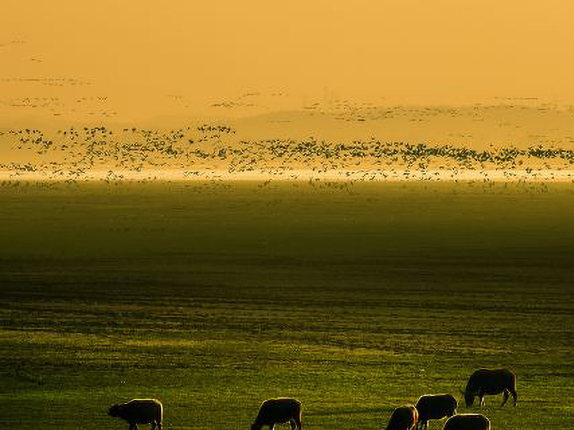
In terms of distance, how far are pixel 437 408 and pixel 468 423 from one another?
232 cm

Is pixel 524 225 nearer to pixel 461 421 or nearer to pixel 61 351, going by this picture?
pixel 61 351

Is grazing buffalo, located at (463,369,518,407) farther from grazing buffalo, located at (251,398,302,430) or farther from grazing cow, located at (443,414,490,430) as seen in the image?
grazing cow, located at (443,414,490,430)

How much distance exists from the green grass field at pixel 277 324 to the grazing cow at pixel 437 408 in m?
1.61

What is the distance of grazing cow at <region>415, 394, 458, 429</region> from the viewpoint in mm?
26953

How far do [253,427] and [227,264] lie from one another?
152 ft

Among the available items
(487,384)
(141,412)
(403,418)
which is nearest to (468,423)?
(403,418)

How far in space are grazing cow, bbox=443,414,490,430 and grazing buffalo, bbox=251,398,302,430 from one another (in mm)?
3442

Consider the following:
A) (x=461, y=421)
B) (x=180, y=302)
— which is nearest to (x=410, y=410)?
(x=461, y=421)

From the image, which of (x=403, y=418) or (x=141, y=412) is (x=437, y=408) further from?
(x=141, y=412)

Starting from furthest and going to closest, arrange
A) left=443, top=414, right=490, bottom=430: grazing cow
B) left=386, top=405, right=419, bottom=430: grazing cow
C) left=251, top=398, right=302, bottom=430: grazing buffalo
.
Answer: left=251, top=398, right=302, bottom=430: grazing buffalo < left=386, top=405, right=419, bottom=430: grazing cow < left=443, top=414, right=490, bottom=430: grazing cow

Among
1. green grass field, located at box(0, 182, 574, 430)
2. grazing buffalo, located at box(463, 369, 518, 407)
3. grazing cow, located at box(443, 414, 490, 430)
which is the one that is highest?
grazing cow, located at box(443, 414, 490, 430)

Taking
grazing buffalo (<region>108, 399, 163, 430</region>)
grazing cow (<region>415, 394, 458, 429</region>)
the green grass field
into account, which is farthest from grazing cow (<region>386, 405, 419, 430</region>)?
grazing buffalo (<region>108, 399, 163, 430</region>)

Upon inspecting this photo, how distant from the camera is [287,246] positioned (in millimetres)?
88062

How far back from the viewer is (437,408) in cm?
2695
